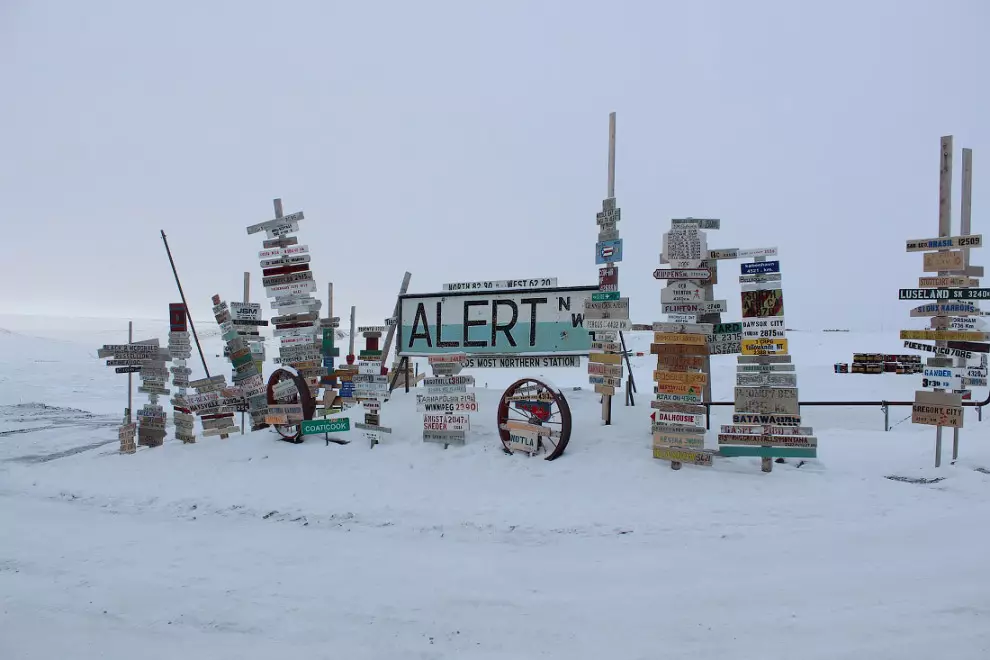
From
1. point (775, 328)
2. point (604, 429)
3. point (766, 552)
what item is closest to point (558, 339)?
point (604, 429)

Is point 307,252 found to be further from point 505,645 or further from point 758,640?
point 758,640

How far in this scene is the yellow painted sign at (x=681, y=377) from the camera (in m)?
8.33

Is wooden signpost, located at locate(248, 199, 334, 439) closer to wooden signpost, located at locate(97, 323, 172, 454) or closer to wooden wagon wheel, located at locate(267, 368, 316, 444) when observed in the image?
wooden wagon wheel, located at locate(267, 368, 316, 444)

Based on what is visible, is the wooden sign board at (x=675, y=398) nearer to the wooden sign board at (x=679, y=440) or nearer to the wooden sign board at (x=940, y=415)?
the wooden sign board at (x=679, y=440)

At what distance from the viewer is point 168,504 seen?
28.3ft

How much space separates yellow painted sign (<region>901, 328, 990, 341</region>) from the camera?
26.2 ft

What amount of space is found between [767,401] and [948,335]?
2.61 metres

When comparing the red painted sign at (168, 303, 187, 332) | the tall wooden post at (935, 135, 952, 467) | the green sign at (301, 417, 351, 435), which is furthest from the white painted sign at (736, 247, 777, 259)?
the red painted sign at (168, 303, 187, 332)

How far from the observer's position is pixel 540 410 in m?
9.23

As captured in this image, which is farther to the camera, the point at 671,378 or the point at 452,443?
the point at 452,443

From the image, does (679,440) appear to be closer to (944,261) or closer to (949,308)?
(949,308)

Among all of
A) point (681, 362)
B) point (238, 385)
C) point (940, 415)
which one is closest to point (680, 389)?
point (681, 362)

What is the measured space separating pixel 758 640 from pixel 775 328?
4.66m

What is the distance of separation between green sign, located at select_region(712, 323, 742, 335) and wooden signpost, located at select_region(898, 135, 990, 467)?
2133 millimetres
